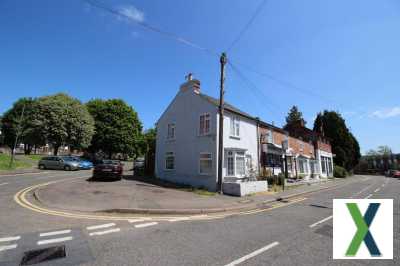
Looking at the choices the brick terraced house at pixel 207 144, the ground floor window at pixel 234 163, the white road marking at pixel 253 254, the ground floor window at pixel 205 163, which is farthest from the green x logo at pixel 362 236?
the ground floor window at pixel 205 163

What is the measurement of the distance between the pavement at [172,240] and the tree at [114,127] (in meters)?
36.1

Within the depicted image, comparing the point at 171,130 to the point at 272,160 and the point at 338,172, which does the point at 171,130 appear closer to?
the point at 272,160

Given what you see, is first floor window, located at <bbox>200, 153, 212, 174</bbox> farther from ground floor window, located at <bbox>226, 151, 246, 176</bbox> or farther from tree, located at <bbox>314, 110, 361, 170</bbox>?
tree, located at <bbox>314, 110, 361, 170</bbox>

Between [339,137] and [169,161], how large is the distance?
44939 millimetres

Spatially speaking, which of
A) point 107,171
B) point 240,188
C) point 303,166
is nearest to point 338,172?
point 303,166

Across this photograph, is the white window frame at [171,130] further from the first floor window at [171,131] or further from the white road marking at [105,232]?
the white road marking at [105,232]

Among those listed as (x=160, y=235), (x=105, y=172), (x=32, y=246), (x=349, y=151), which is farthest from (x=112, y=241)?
(x=349, y=151)

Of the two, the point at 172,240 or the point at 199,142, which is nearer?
the point at 172,240

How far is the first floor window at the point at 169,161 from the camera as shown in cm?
2132

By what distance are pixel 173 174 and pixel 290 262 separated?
16623 mm

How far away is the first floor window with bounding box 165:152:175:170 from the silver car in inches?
517

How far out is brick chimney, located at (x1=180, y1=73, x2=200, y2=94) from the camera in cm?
2066

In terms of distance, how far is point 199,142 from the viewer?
19.0m

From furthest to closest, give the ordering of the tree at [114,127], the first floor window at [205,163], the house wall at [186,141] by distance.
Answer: the tree at [114,127], the house wall at [186,141], the first floor window at [205,163]
